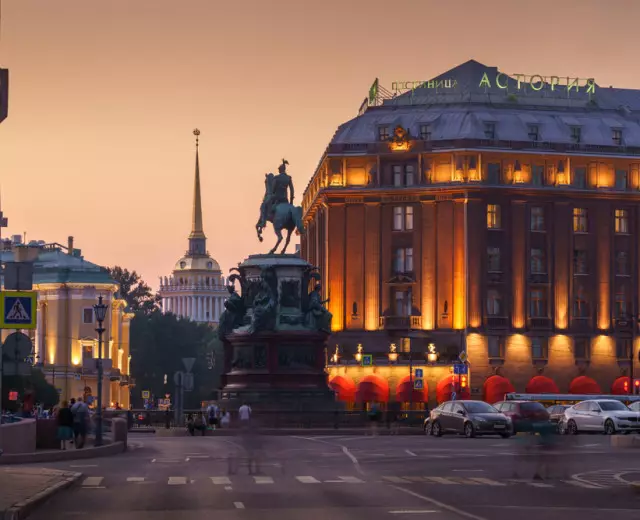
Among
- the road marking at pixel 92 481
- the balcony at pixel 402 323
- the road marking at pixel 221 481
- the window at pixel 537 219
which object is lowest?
the road marking at pixel 92 481

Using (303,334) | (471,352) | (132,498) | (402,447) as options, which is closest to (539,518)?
(132,498)

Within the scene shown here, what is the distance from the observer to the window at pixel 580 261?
426 feet

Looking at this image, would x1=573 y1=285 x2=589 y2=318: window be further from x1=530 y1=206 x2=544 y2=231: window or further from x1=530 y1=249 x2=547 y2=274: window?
x1=530 y1=206 x2=544 y2=231: window

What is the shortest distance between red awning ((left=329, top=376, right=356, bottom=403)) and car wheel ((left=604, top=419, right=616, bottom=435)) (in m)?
55.3

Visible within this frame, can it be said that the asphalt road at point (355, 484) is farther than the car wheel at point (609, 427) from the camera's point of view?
No

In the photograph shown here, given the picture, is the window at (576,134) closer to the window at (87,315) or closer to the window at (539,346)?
the window at (539,346)

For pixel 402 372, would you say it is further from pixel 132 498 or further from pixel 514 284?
pixel 132 498

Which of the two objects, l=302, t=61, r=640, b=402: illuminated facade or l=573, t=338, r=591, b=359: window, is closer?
l=302, t=61, r=640, b=402: illuminated facade

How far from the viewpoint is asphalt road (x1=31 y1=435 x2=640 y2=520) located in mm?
27281

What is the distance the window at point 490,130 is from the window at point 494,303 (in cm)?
1237

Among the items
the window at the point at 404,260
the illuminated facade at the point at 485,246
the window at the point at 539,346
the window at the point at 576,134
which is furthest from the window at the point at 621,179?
the window at the point at 404,260

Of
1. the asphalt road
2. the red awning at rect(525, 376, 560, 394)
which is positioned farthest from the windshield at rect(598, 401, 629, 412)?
the red awning at rect(525, 376, 560, 394)

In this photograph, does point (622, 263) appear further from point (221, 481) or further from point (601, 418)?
point (221, 481)

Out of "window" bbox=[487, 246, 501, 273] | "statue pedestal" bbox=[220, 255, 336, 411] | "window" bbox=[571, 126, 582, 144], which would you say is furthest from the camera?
"window" bbox=[571, 126, 582, 144]
